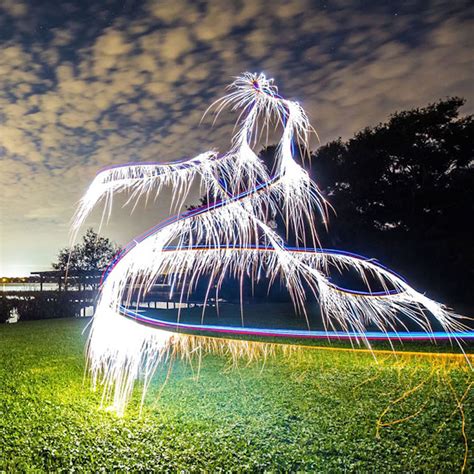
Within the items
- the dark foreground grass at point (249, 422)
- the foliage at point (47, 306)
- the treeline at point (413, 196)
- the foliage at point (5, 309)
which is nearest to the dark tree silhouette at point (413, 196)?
the treeline at point (413, 196)

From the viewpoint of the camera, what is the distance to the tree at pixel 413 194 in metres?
17.0

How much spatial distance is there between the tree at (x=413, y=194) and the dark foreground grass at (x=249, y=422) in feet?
35.2

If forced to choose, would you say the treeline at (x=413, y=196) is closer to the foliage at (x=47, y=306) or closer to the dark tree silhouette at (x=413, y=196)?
the dark tree silhouette at (x=413, y=196)

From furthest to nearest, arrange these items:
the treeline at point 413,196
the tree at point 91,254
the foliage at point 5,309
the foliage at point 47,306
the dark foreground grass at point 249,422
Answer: the tree at point 91,254
the treeline at point 413,196
the foliage at point 47,306
the foliage at point 5,309
the dark foreground grass at point 249,422

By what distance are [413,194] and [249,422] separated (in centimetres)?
1585

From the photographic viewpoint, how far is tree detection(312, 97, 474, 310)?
55.9 ft

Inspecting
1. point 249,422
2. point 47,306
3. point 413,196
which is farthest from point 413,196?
point 249,422

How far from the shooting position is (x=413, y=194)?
1812cm

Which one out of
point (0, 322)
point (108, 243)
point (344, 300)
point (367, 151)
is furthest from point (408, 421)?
point (108, 243)

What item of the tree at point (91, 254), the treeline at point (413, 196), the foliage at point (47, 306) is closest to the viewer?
the foliage at point (47, 306)

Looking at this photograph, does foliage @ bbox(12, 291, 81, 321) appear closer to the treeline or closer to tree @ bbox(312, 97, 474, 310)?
the treeline

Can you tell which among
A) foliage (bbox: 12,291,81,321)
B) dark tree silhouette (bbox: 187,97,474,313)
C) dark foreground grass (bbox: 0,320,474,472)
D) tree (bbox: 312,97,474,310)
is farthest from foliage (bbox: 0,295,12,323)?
tree (bbox: 312,97,474,310)

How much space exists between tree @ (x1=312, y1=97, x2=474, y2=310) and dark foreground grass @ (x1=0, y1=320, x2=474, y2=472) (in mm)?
10743

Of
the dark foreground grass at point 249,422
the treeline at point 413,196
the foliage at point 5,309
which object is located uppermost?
the treeline at point 413,196
